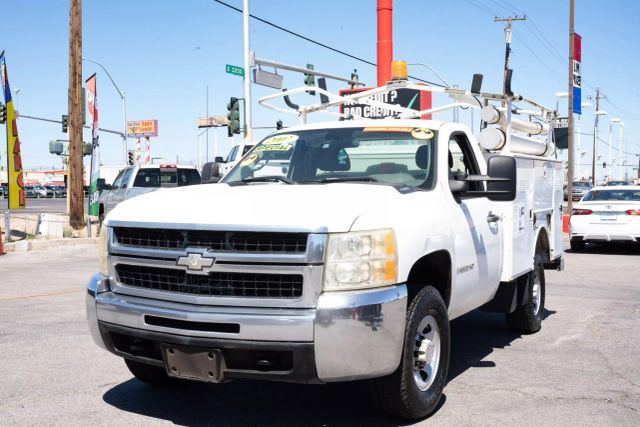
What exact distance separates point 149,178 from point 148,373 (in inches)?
554

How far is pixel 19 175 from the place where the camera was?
63.4 feet

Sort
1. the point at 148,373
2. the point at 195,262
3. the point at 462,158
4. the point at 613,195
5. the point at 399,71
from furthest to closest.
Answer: the point at 613,195 → the point at 399,71 → the point at 462,158 → the point at 148,373 → the point at 195,262

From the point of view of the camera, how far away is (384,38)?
2834 cm

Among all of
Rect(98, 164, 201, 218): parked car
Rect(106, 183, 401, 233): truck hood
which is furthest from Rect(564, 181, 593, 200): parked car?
Rect(106, 183, 401, 233): truck hood

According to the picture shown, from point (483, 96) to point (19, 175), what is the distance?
50.9 ft

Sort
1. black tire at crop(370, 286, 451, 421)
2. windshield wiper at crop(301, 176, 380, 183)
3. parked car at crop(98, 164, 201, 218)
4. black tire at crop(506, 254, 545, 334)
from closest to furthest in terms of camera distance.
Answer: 1. black tire at crop(370, 286, 451, 421)
2. windshield wiper at crop(301, 176, 380, 183)
3. black tire at crop(506, 254, 545, 334)
4. parked car at crop(98, 164, 201, 218)

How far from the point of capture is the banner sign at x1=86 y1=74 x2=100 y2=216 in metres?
23.5

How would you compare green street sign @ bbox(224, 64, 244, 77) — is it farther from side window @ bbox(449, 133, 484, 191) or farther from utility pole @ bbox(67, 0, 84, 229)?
side window @ bbox(449, 133, 484, 191)

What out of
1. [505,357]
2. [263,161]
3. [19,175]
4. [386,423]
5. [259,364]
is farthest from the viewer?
[19,175]

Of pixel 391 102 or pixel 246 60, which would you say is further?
pixel 246 60

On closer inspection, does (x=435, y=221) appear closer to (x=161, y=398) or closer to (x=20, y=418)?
(x=161, y=398)

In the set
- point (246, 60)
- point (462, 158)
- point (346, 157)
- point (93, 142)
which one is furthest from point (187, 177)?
point (346, 157)

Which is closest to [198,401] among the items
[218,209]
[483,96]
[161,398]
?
[161,398]

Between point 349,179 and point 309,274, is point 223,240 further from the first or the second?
point 349,179
